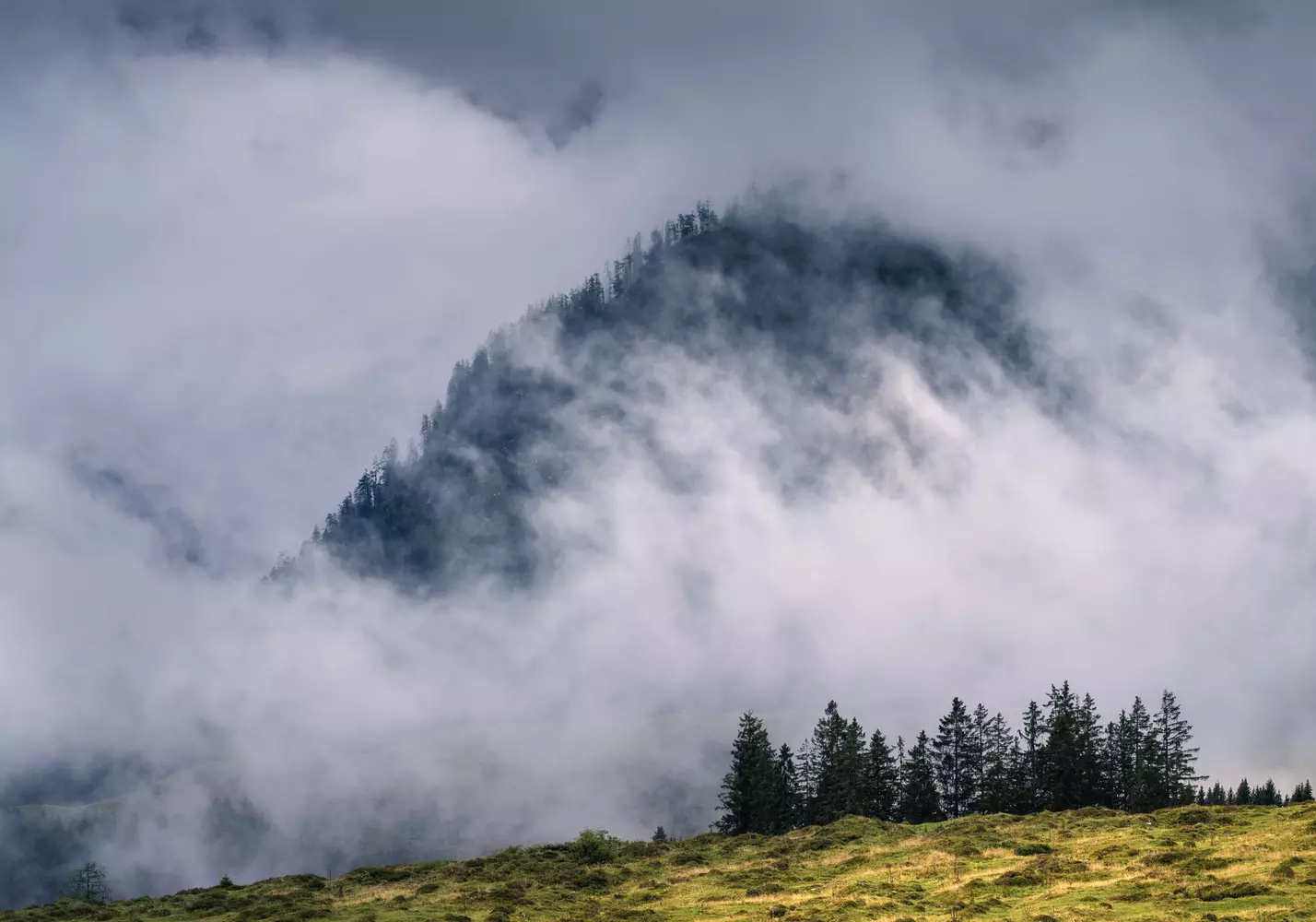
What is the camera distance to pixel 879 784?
132 meters

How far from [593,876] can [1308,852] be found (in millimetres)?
44514

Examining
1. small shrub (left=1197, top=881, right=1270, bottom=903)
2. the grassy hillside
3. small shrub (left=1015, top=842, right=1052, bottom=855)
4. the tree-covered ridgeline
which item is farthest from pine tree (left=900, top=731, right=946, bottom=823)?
small shrub (left=1197, top=881, right=1270, bottom=903)

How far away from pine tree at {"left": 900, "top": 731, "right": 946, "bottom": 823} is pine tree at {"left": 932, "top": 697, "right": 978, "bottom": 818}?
4182 millimetres

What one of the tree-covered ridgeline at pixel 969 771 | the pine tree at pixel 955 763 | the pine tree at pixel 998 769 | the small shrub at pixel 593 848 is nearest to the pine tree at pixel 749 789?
the tree-covered ridgeline at pixel 969 771

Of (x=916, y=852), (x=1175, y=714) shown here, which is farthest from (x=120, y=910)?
(x=1175, y=714)

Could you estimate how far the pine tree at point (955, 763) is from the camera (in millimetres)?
141875

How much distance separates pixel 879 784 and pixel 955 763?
17181 millimetres

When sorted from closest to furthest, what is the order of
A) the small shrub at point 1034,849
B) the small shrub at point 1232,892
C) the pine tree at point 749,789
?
the small shrub at point 1232,892
the small shrub at point 1034,849
the pine tree at point 749,789

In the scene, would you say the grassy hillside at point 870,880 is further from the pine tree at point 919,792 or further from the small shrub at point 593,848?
the pine tree at point 919,792

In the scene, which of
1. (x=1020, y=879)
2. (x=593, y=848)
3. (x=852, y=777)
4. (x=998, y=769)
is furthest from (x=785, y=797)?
(x=1020, y=879)

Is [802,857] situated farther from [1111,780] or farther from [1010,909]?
[1111,780]

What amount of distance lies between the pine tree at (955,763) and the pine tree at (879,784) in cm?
1065

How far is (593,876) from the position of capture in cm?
7425

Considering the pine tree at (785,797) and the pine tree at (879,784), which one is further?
the pine tree at (785,797)
